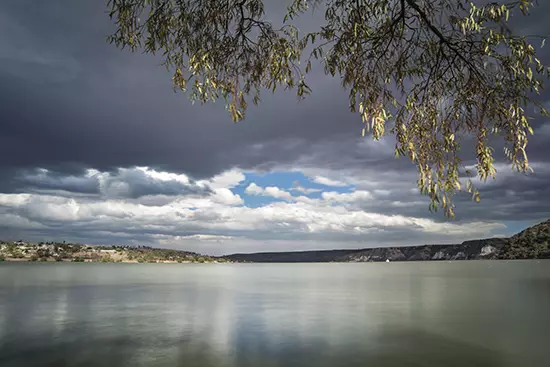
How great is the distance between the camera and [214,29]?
9.41m

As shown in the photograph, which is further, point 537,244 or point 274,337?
point 537,244

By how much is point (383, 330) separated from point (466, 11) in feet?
30.8

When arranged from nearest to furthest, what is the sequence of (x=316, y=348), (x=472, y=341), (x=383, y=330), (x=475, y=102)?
(x=475, y=102)
(x=316, y=348)
(x=472, y=341)
(x=383, y=330)

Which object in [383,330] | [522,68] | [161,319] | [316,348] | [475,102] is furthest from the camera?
[161,319]

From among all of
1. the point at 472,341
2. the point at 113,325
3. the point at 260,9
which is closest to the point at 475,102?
the point at 260,9

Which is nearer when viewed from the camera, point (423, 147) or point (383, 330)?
point (423, 147)

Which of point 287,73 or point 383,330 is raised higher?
point 287,73

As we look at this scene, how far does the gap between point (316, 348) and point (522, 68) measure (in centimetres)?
751

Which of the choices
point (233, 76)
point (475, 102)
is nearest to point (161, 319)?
point (233, 76)

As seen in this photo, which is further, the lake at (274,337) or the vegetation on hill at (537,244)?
the vegetation on hill at (537,244)

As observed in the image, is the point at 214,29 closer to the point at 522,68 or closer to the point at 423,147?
the point at 423,147

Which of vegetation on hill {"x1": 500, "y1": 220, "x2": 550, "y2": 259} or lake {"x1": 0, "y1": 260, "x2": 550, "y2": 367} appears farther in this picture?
vegetation on hill {"x1": 500, "y1": 220, "x2": 550, "y2": 259}

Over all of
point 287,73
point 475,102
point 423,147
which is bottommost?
point 423,147

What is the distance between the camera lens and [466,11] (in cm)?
843
